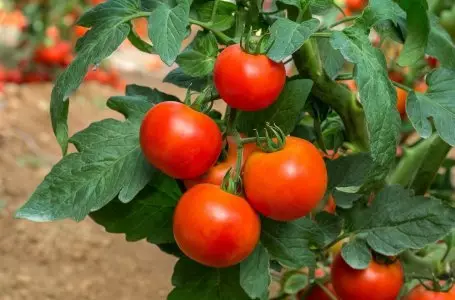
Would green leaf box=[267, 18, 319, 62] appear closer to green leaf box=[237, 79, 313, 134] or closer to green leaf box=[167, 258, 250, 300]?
green leaf box=[237, 79, 313, 134]

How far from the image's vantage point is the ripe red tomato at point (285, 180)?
2.41ft

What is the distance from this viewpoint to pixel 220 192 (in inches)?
29.3

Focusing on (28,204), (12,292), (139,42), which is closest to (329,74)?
(139,42)

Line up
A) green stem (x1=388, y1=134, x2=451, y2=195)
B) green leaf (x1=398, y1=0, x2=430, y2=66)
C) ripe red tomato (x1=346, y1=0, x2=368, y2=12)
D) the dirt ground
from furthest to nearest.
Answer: ripe red tomato (x1=346, y1=0, x2=368, y2=12), the dirt ground, green stem (x1=388, y1=134, x2=451, y2=195), green leaf (x1=398, y1=0, x2=430, y2=66)

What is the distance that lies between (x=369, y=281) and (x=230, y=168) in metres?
0.27

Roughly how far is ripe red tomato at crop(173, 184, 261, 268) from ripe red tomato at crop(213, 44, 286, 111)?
0.30 ft

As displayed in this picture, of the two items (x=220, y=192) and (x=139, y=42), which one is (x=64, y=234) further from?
(x=220, y=192)

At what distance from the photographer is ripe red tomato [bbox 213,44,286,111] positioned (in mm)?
721

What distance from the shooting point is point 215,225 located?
73cm

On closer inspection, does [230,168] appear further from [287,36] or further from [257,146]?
[287,36]

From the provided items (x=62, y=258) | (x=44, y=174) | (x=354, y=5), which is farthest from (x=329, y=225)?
(x=44, y=174)

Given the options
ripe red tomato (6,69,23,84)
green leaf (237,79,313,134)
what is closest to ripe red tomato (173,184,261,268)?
green leaf (237,79,313,134)

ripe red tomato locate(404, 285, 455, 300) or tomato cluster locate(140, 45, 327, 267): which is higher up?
tomato cluster locate(140, 45, 327, 267)

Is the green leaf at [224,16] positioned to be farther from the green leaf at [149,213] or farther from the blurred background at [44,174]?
the blurred background at [44,174]
